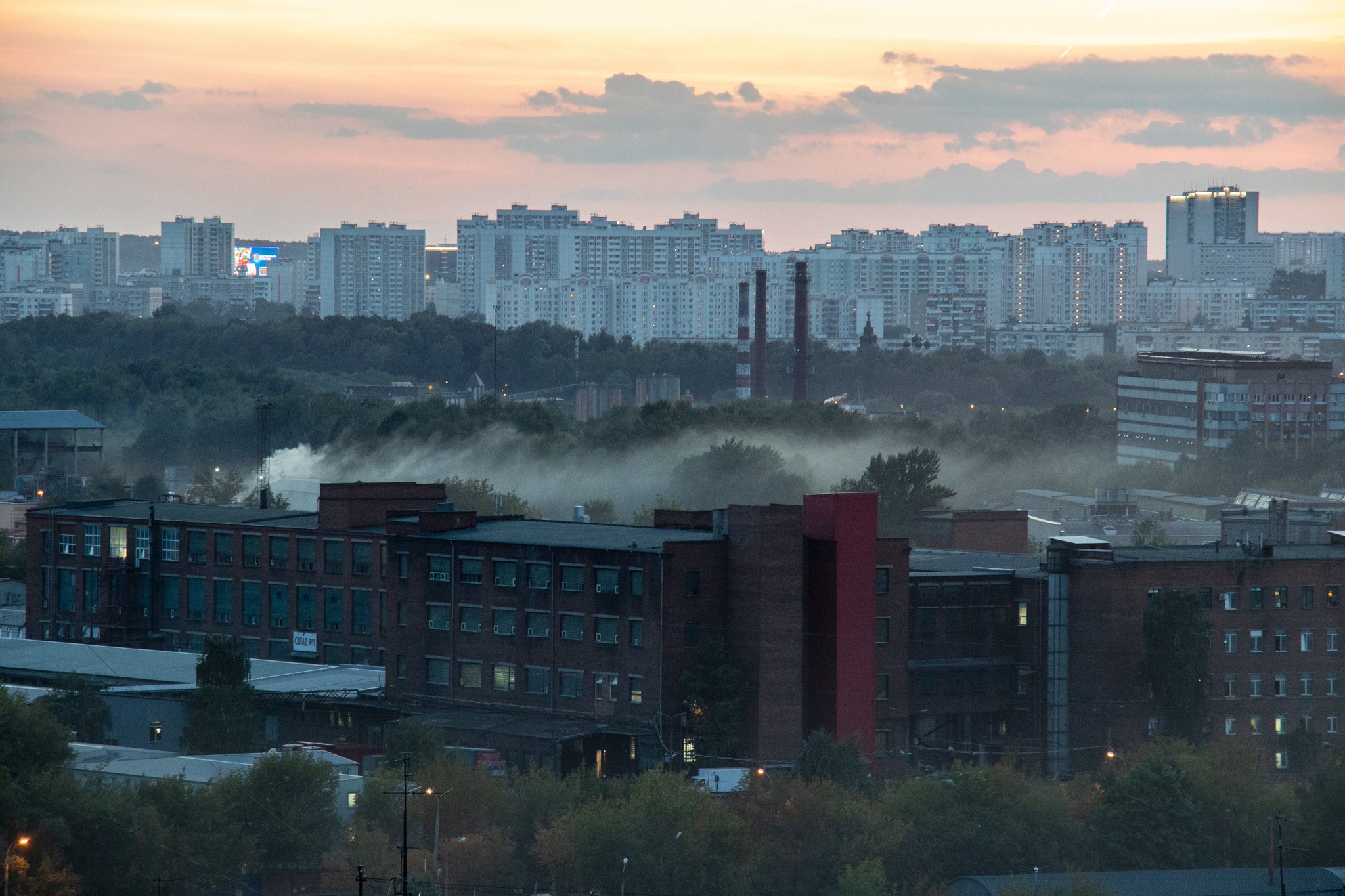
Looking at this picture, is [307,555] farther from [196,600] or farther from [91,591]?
[91,591]

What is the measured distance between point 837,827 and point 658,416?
181ft

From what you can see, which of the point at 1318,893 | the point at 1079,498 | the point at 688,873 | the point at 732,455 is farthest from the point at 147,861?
the point at 1079,498

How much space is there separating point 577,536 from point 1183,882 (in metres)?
11.9

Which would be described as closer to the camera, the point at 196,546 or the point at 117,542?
the point at 196,546

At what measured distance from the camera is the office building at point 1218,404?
83.5m

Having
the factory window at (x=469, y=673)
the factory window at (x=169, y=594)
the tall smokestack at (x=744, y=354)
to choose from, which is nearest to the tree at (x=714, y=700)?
the factory window at (x=469, y=673)

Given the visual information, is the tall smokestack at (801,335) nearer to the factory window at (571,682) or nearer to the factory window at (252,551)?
the factory window at (252,551)

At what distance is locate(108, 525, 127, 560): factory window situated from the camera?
39.8 meters

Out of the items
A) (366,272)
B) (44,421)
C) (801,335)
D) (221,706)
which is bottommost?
(221,706)

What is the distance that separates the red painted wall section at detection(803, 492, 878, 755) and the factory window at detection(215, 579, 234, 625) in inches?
514

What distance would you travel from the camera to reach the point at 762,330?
9625 centimetres

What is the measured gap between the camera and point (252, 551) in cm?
3828

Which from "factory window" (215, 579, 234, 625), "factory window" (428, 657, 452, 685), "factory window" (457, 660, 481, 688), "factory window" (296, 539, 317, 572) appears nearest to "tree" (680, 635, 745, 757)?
"factory window" (457, 660, 481, 688)

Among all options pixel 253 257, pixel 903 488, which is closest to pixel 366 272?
pixel 253 257
